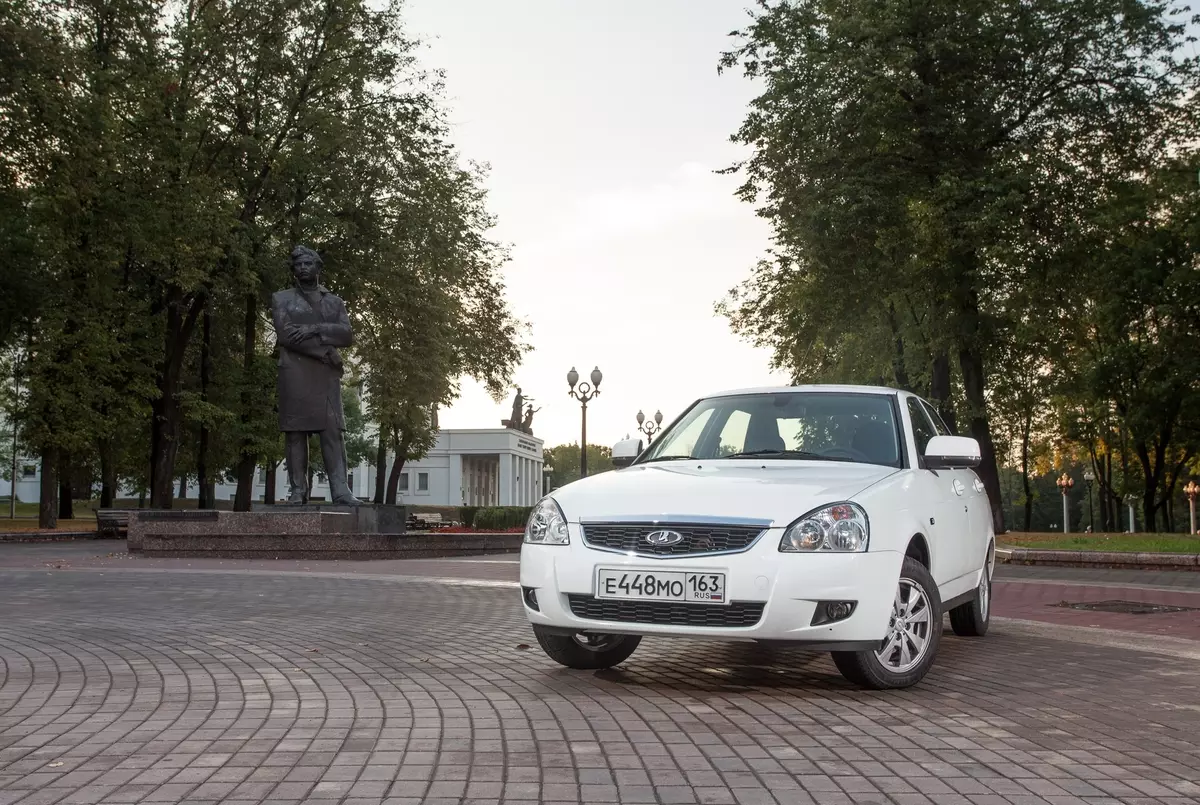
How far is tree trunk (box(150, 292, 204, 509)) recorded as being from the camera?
3662 cm

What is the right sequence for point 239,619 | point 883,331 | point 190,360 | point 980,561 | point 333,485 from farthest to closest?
point 190,360, point 883,331, point 333,485, point 239,619, point 980,561

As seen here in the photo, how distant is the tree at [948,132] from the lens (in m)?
26.8

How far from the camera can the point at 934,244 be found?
27750 millimetres

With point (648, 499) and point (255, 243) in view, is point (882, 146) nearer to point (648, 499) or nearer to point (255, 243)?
point (255, 243)

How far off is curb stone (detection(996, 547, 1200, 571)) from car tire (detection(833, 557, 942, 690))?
1303 cm

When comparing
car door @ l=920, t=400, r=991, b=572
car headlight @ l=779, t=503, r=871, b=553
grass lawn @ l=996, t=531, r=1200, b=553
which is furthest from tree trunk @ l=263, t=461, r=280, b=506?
car headlight @ l=779, t=503, r=871, b=553

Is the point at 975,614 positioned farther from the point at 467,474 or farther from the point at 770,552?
the point at 467,474

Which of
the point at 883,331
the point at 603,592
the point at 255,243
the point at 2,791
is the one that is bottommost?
the point at 2,791

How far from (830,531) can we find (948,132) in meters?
23.0

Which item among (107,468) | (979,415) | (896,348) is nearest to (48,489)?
(107,468)

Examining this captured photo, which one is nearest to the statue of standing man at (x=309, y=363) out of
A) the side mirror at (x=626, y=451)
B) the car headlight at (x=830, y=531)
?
the side mirror at (x=626, y=451)

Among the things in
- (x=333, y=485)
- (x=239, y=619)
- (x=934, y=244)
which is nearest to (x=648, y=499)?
(x=239, y=619)

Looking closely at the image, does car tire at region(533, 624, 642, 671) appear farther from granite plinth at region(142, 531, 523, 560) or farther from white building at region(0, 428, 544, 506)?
white building at region(0, 428, 544, 506)

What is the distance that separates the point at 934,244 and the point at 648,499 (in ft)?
74.1
